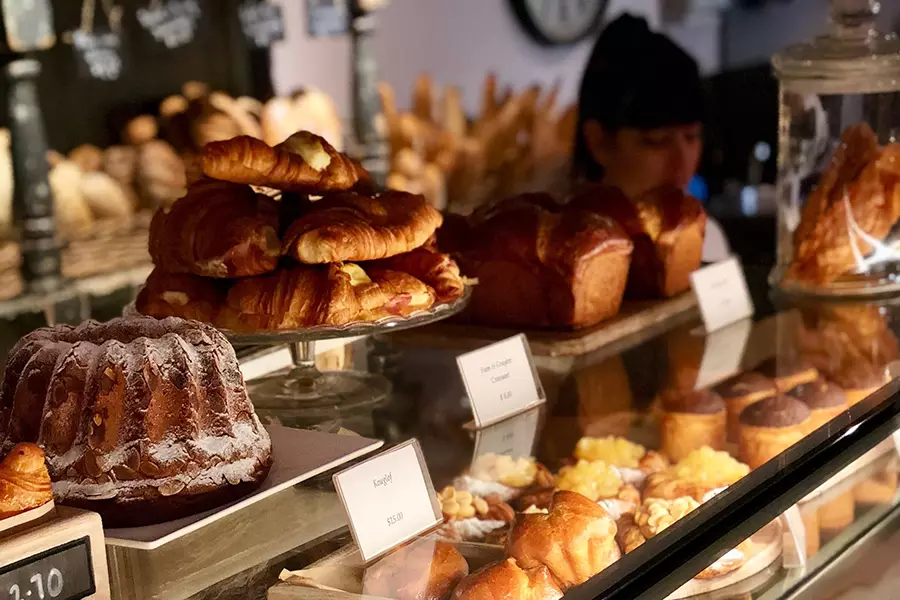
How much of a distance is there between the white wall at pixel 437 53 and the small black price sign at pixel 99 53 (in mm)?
572

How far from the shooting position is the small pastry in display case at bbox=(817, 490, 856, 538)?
136 cm

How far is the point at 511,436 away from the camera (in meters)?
1.42

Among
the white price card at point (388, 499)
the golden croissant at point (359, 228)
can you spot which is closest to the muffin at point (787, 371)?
the golden croissant at point (359, 228)

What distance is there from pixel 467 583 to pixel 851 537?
0.59 meters

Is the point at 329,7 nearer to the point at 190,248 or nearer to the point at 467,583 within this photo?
the point at 190,248

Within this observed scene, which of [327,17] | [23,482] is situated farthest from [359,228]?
[327,17]

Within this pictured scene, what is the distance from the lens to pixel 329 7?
3662mm

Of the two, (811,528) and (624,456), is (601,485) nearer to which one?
(624,456)

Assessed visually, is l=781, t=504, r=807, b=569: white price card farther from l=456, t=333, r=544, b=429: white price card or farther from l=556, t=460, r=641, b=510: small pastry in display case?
l=456, t=333, r=544, b=429: white price card

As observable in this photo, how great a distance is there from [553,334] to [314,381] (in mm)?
409

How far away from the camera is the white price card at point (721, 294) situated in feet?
6.18

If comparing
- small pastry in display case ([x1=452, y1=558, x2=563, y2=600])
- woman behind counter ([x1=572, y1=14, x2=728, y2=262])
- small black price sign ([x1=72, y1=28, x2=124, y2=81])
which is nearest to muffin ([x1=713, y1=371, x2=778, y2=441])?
small pastry in display case ([x1=452, y1=558, x2=563, y2=600])

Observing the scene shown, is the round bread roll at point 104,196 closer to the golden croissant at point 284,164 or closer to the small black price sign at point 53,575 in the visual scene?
the golden croissant at point 284,164

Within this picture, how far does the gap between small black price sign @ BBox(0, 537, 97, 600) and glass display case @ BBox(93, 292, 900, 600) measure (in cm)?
9
